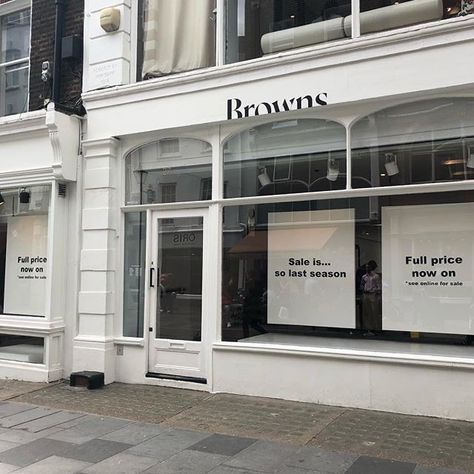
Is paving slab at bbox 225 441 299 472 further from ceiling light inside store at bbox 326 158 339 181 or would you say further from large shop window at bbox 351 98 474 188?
ceiling light inside store at bbox 326 158 339 181

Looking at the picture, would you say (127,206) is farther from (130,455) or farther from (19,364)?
(130,455)

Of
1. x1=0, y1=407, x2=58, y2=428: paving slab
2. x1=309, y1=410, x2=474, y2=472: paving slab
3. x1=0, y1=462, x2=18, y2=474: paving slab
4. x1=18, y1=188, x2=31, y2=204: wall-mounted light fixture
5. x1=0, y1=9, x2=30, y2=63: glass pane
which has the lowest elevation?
x1=0, y1=462, x2=18, y2=474: paving slab

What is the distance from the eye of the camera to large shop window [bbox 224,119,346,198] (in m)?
7.25

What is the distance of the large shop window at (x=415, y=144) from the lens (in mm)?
6531

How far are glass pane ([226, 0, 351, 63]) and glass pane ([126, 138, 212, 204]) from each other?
56.2 inches

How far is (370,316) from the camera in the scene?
23.6 ft

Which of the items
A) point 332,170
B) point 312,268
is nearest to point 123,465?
point 312,268

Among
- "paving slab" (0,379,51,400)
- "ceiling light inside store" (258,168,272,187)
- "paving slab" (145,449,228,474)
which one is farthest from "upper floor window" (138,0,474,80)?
"paving slab" (145,449,228,474)

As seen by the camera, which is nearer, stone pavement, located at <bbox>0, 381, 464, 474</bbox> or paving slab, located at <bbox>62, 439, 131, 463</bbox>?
stone pavement, located at <bbox>0, 381, 464, 474</bbox>

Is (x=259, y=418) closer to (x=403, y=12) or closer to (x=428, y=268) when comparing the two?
(x=428, y=268)

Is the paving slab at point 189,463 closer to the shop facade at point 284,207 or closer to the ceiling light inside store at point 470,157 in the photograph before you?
the shop facade at point 284,207

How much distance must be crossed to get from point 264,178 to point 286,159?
40cm

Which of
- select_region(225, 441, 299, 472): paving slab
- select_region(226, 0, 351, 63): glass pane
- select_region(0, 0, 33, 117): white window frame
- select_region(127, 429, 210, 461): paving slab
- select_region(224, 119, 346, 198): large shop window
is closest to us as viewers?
select_region(225, 441, 299, 472): paving slab

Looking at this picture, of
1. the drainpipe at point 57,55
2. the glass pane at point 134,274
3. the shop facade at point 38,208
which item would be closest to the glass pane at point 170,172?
the glass pane at point 134,274
